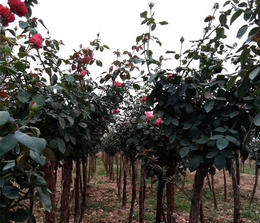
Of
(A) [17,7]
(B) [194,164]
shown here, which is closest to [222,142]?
(B) [194,164]

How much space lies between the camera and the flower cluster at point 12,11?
1039 millimetres

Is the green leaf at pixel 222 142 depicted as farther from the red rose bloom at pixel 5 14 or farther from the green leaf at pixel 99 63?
the green leaf at pixel 99 63

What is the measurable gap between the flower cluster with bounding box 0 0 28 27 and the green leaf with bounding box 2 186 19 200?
2.41 feet

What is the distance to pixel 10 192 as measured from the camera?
0.67 metres

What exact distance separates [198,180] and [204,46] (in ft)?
2.81

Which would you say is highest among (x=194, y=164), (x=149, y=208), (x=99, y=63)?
(x=99, y=63)

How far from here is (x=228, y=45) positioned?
1662 millimetres

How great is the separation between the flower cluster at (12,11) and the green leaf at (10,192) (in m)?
0.74

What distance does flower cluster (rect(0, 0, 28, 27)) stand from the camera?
3.41ft

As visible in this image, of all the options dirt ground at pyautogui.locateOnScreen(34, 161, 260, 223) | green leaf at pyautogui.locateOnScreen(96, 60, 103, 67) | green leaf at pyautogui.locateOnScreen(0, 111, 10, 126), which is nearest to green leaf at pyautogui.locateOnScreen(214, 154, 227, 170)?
green leaf at pyautogui.locateOnScreen(0, 111, 10, 126)

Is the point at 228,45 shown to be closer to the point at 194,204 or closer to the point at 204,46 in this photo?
the point at 204,46

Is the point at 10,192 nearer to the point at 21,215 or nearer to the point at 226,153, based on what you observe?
the point at 21,215

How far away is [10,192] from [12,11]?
0.76 metres

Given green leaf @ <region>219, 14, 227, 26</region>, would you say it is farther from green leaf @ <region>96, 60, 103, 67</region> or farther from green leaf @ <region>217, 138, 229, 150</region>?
green leaf @ <region>96, 60, 103, 67</region>
